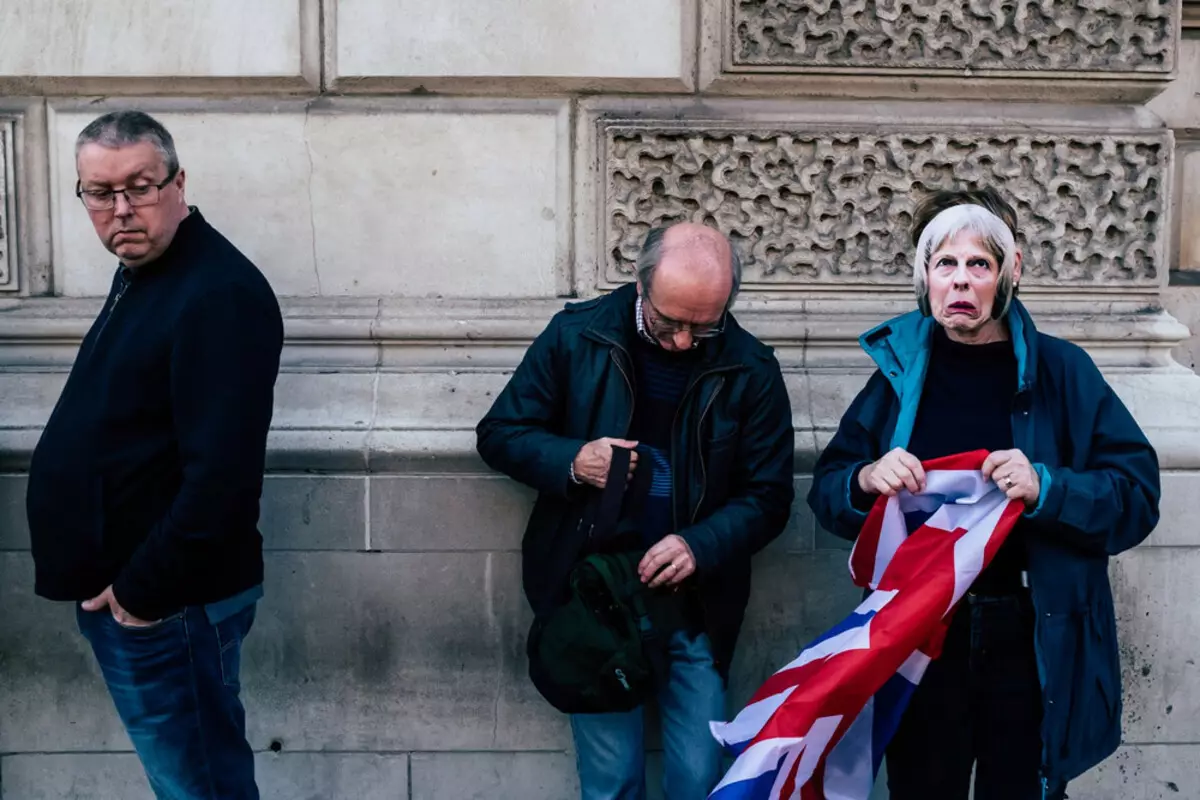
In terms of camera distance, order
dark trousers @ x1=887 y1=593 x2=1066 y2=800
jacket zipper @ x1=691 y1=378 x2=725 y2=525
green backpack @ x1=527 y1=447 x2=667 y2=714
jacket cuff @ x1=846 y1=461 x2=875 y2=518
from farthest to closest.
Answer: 1. jacket zipper @ x1=691 y1=378 x2=725 y2=525
2. green backpack @ x1=527 y1=447 x2=667 y2=714
3. jacket cuff @ x1=846 y1=461 x2=875 y2=518
4. dark trousers @ x1=887 y1=593 x2=1066 y2=800

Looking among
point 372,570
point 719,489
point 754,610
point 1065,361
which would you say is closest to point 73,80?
point 372,570

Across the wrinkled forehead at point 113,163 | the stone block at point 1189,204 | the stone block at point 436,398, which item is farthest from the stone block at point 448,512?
the stone block at point 1189,204

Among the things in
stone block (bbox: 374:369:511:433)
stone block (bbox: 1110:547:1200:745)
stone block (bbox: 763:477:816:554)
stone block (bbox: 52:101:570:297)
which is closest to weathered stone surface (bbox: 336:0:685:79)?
stone block (bbox: 52:101:570:297)

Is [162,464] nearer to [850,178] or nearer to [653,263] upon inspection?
[653,263]

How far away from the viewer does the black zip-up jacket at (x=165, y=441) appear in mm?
2732

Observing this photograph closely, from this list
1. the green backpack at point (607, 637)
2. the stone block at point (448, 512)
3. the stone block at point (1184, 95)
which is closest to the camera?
the green backpack at point (607, 637)

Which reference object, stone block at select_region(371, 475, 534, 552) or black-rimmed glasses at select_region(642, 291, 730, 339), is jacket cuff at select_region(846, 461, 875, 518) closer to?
black-rimmed glasses at select_region(642, 291, 730, 339)

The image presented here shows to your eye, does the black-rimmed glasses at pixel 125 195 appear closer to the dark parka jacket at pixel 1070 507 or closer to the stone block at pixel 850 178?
the stone block at pixel 850 178

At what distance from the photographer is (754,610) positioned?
3775mm

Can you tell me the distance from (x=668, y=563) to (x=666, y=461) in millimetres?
269

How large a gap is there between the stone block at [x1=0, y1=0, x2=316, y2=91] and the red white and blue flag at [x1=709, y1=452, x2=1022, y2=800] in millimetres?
2162

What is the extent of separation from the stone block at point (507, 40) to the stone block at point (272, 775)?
1.97 metres

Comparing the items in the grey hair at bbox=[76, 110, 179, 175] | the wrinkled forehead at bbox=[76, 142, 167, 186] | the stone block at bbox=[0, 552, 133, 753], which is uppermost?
the grey hair at bbox=[76, 110, 179, 175]

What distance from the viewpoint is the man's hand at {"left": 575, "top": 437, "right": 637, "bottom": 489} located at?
308 centimetres
